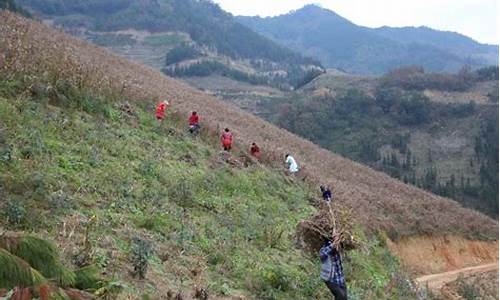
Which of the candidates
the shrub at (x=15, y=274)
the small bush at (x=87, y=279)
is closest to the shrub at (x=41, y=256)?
the shrub at (x=15, y=274)

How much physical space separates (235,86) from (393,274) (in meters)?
136

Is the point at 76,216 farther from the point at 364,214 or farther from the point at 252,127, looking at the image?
the point at 252,127

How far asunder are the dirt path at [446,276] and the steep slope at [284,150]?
7.08 ft

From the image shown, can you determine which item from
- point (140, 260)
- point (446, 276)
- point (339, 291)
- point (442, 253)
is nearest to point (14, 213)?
point (140, 260)

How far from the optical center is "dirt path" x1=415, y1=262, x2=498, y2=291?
22598 mm

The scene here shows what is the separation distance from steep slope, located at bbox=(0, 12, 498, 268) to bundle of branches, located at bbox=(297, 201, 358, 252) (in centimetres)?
808

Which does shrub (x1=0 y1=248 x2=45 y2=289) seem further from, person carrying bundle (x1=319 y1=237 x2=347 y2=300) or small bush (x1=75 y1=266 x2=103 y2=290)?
person carrying bundle (x1=319 y1=237 x2=347 y2=300)

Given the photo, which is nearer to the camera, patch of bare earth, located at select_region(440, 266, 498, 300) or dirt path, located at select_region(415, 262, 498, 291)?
patch of bare earth, located at select_region(440, 266, 498, 300)

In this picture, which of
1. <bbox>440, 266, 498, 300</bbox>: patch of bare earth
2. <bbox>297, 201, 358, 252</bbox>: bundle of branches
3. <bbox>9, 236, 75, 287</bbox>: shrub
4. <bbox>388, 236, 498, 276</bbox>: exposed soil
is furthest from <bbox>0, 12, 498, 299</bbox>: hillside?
<bbox>388, 236, 498, 276</bbox>: exposed soil

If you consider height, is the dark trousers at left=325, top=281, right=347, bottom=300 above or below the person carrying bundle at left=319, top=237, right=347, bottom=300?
below

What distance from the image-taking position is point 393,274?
49.7 ft

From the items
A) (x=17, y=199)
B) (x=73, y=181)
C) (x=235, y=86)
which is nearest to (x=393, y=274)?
(x=73, y=181)

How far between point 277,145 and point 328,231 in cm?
1937

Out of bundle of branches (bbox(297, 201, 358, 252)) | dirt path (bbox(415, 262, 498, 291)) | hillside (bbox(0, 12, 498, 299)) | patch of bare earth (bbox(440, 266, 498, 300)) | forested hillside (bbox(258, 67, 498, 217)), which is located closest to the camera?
hillside (bbox(0, 12, 498, 299))
